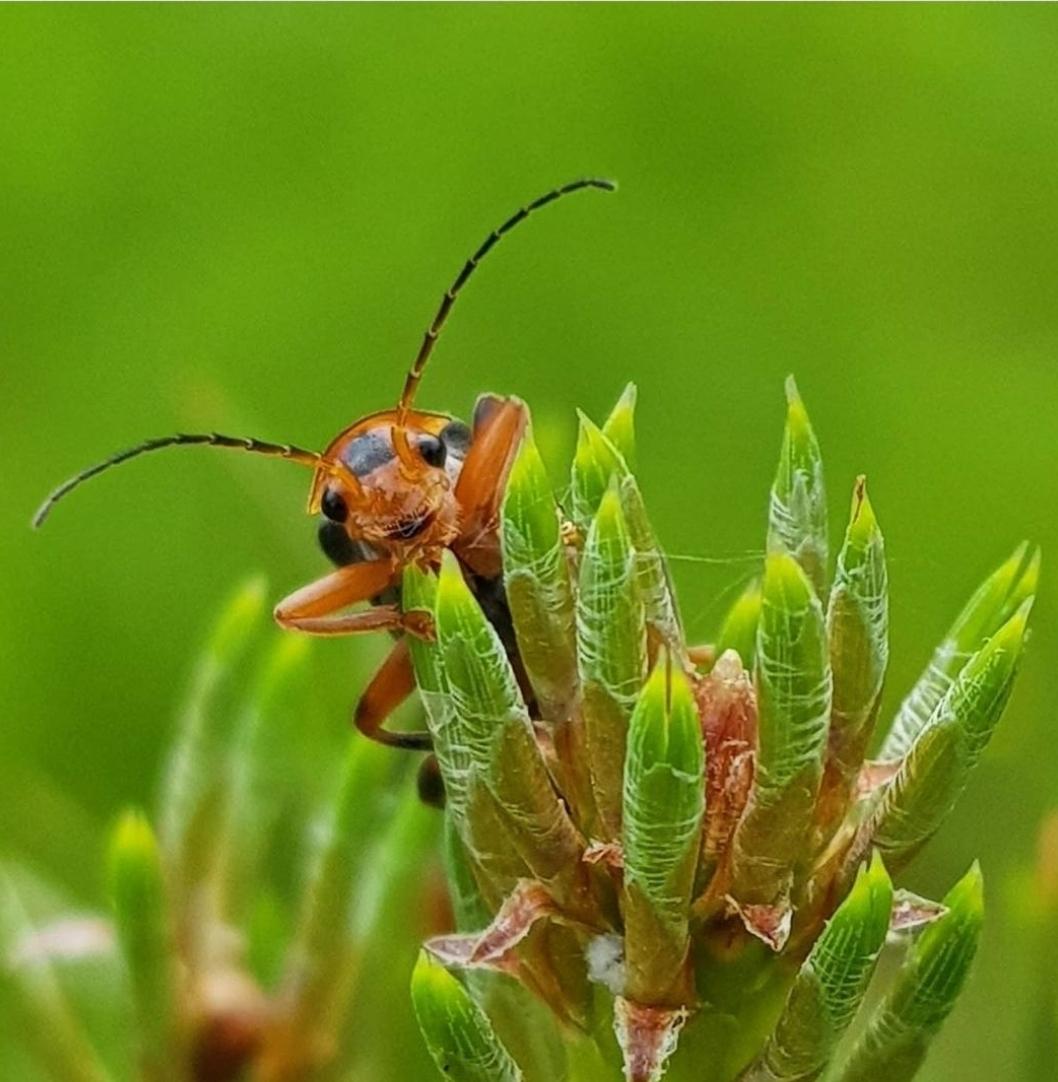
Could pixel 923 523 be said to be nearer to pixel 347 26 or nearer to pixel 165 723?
pixel 165 723

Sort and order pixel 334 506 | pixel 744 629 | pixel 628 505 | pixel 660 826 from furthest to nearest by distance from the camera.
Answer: pixel 334 506, pixel 744 629, pixel 628 505, pixel 660 826

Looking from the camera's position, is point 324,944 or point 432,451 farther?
point 432,451

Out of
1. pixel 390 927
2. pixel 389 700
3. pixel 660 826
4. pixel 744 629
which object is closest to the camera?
pixel 660 826

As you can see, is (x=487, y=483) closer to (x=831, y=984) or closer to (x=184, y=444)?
(x=184, y=444)

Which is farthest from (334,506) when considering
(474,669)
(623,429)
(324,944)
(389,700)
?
(474,669)

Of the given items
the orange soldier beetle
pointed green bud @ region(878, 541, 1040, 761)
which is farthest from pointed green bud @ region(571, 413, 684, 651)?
the orange soldier beetle

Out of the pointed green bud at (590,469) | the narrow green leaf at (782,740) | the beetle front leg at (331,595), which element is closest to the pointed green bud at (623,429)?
the pointed green bud at (590,469)

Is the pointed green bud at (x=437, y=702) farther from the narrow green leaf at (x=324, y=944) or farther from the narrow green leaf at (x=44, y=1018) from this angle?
the narrow green leaf at (x=44, y=1018)

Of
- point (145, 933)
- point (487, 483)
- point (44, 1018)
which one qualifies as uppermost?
point (487, 483)
